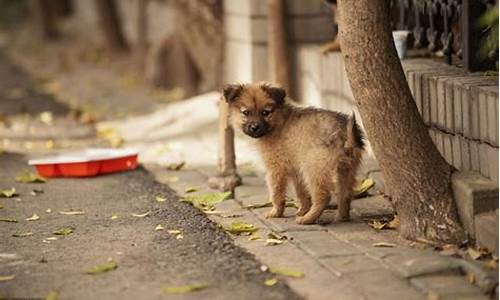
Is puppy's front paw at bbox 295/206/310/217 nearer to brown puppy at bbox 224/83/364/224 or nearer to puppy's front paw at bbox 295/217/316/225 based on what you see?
brown puppy at bbox 224/83/364/224

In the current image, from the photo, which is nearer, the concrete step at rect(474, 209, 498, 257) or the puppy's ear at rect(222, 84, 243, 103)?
the concrete step at rect(474, 209, 498, 257)

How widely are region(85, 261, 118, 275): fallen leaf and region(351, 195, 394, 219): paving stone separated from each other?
1.89 m

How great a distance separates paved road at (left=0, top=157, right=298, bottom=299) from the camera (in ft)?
20.1

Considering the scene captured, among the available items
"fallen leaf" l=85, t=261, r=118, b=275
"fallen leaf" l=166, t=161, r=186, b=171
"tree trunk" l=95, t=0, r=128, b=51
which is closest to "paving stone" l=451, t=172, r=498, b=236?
"fallen leaf" l=85, t=261, r=118, b=275

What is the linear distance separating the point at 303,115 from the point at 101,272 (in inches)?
76.7

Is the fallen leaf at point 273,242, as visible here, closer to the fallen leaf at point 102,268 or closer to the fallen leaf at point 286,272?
the fallen leaf at point 286,272

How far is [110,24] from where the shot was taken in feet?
65.0

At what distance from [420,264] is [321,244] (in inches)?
34.1

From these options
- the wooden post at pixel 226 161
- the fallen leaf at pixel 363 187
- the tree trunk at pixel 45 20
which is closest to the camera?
the fallen leaf at pixel 363 187

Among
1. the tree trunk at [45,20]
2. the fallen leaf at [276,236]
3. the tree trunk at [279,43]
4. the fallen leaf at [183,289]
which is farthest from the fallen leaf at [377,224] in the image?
the tree trunk at [45,20]

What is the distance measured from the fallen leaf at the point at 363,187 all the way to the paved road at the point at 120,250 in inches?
46.1

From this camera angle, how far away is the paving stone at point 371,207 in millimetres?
7726

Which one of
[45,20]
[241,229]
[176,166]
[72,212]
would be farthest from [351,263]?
[45,20]

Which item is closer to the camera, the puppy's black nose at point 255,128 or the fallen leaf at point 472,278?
the fallen leaf at point 472,278
